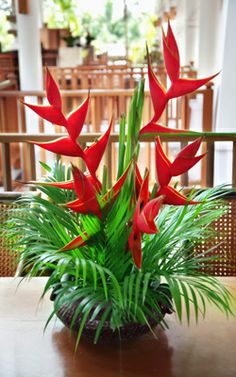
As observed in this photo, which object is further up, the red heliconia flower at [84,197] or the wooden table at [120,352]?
the red heliconia flower at [84,197]

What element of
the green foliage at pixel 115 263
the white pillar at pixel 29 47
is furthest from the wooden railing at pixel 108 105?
the green foliage at pixel 115 263

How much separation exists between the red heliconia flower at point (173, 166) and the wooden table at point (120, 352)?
0.33 m

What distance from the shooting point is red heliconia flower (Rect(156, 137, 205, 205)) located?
100 cm

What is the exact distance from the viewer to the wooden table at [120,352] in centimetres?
103

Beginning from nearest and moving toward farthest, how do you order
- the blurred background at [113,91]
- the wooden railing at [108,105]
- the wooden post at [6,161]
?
the wooden post at [6,161] → the blurred background at [113,91] → the wooden railing at [108,105]

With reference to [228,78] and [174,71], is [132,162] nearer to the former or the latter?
[174,71]

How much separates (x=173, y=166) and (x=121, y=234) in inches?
7.0

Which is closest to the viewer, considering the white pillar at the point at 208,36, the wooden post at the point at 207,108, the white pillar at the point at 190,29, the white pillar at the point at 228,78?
the white pillar at the point at 228,78

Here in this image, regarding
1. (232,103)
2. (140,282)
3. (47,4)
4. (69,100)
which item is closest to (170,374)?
(140,282)

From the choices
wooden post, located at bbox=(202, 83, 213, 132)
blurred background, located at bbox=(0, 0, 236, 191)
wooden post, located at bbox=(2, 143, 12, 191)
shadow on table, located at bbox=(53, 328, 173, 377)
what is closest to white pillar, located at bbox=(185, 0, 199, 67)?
blurred background, located at bbox=(0, 0, 236, 191)

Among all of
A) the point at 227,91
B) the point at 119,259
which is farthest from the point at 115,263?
the point at 227,91

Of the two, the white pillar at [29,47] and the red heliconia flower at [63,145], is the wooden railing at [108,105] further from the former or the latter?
the red heliconia flower at [63,145]

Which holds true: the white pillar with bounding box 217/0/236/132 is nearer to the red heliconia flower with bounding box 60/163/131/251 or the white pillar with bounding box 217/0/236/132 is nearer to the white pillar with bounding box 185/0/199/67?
the red heliconia flower with bounding box 60/163/131/251

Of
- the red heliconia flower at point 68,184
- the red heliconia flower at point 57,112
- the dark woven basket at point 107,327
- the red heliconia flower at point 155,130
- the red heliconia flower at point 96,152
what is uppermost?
the red heliconia flower at point 57,112
